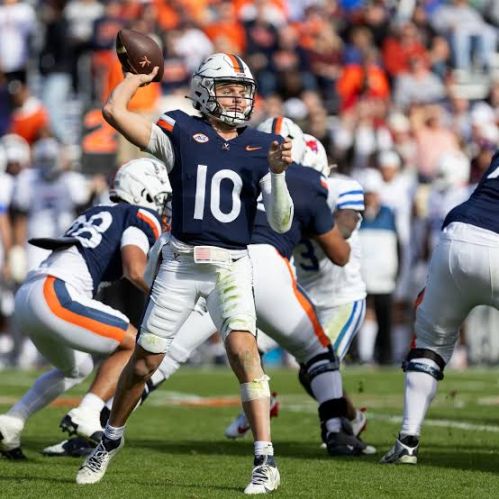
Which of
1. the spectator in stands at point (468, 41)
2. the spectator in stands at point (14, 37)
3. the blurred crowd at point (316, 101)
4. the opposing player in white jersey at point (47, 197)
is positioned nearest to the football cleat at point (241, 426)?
the blurred crowd at point (316, 101)

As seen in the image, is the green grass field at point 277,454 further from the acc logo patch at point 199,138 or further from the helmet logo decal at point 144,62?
the helmet logo decal at point 144,62

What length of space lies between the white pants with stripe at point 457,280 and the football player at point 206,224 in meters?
0.94

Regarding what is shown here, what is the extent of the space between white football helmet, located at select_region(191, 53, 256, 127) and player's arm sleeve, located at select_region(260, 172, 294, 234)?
13.1 inches

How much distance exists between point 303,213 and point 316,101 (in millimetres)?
8474

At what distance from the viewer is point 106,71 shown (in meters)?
16.6

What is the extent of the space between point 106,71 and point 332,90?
2760mm

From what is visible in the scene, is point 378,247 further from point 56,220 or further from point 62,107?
point 62,107

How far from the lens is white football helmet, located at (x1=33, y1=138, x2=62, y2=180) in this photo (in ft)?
46.1

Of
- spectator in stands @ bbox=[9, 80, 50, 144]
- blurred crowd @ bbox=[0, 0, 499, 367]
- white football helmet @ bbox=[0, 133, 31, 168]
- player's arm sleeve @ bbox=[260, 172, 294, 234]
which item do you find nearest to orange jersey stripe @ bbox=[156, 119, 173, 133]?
player's arm sleeve @ bbox=[260, 172, 294, 234]

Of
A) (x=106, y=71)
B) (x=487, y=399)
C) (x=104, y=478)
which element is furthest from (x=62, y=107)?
(x=104, y=478)

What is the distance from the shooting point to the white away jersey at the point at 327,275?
7.82 metres

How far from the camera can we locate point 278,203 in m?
5.68

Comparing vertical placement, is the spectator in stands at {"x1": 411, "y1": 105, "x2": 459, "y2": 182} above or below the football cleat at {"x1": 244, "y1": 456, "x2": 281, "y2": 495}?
below

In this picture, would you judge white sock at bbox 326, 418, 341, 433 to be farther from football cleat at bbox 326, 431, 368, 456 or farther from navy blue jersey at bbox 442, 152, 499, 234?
navy blue jersey at bbox 442, 152, 499, 234
